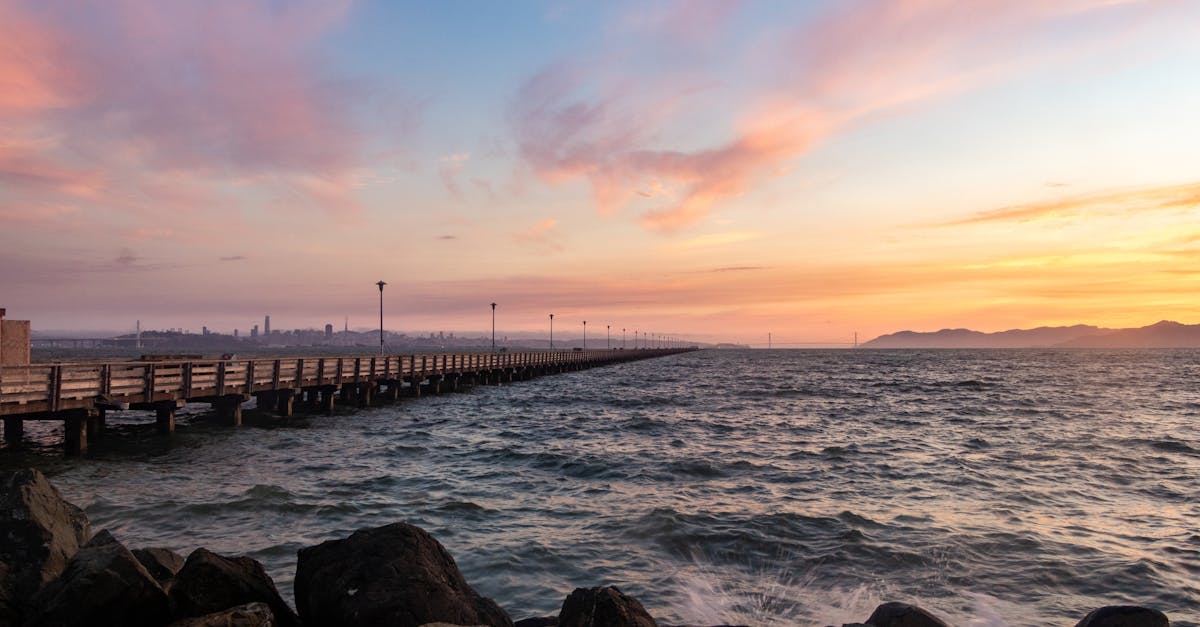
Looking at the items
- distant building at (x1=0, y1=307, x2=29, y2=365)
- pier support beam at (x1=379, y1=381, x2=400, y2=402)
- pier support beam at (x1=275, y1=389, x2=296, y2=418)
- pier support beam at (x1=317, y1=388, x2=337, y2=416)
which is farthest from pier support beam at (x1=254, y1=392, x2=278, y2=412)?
distant building at (x1=0, y1=307, x2=29, y2=365)

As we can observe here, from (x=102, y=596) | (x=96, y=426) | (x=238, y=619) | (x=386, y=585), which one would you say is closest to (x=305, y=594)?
(x=386, y=585)

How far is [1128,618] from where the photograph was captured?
6.05 m

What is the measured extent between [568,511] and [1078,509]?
1027 centimetres

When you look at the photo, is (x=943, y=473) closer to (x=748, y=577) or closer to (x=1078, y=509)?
(x=1078, y=509)

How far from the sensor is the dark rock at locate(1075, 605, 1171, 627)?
6.02 meters

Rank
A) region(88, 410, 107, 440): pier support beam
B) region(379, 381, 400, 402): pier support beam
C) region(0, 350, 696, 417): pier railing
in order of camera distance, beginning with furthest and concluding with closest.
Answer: region(379, 381, 400, 402): pier support beam → region(88, 410, 107, 440): pier support beam → region(0, 350, 696, 417): pier railing

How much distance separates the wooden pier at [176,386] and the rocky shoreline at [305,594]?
11727 mm

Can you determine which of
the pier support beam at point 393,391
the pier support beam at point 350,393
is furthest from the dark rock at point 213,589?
the pier support beam at point 393,391

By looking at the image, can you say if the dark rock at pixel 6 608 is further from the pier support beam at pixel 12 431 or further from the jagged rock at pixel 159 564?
the pier support beam at pixel 12 431

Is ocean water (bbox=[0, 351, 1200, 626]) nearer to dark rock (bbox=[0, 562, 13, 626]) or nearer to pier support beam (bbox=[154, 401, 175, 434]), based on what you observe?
pier support beam (bbox=[154, 401, 175, 434])

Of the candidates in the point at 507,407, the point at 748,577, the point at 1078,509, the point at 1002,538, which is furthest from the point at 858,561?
the point at 507,407

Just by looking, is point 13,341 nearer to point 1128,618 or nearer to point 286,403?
point 286,403

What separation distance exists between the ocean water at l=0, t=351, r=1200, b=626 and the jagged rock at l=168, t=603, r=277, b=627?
3.90 meters

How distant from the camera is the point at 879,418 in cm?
3197
